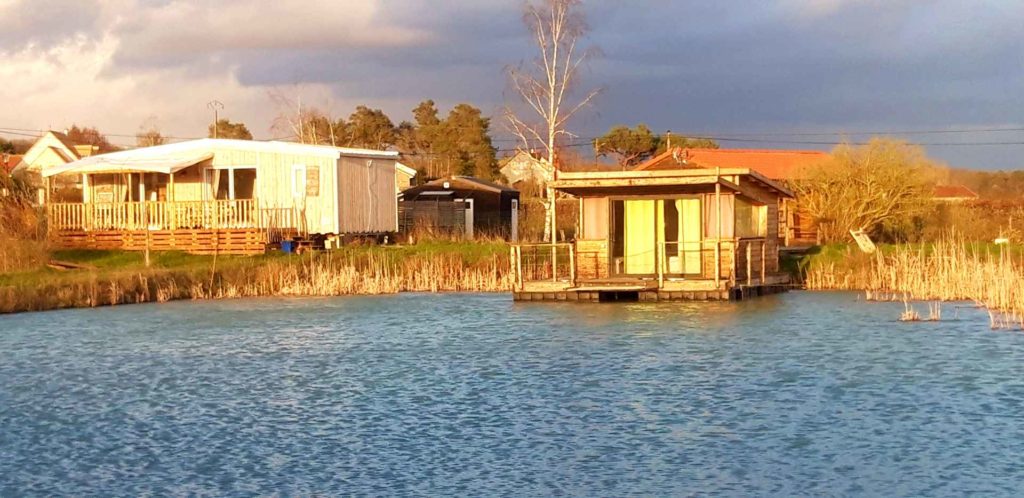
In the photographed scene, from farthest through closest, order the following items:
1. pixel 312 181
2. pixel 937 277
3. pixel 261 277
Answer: pixel 312 181 < pixel 261 277 < pixel 937 277

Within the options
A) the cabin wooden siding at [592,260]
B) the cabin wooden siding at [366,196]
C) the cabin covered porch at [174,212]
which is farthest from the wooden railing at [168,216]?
the cabin wooden siding at [592,260]

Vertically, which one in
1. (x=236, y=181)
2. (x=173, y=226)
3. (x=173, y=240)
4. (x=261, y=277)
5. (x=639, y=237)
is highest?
(x=236, y=181)

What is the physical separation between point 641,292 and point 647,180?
9.15 ft

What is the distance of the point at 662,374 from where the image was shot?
21000mm

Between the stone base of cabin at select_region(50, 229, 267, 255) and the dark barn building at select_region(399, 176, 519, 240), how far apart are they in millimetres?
13086

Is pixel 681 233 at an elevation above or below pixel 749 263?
above

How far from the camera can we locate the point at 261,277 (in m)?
37.0

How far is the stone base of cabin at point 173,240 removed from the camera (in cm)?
4238

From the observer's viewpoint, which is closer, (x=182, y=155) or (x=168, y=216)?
(x=168, y=216)

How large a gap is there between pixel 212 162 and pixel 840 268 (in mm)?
22265

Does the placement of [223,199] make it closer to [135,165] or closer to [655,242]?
[135,165]

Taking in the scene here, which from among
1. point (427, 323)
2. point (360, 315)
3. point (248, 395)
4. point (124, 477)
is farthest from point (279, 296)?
point (124, 477)

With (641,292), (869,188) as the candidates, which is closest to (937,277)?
(641,292)

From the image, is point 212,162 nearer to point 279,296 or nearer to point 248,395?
point 279,296
